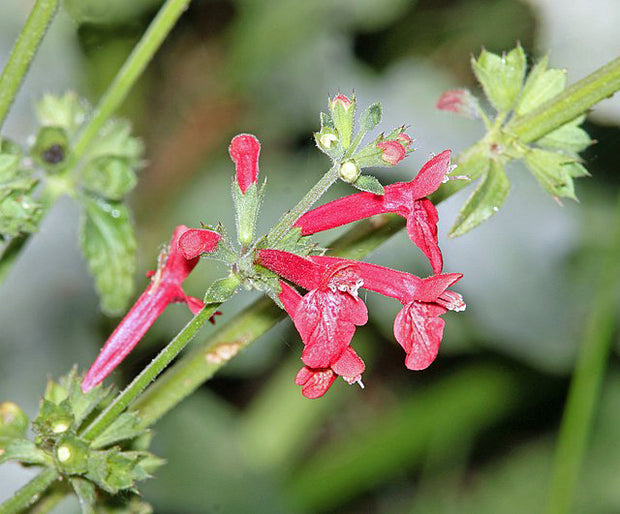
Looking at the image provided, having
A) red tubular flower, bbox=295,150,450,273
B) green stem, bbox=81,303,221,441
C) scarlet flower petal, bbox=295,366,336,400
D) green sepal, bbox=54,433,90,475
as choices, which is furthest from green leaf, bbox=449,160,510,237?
green sepal, bbox=54,433,90,475

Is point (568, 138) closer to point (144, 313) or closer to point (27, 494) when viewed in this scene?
point (144, 313)

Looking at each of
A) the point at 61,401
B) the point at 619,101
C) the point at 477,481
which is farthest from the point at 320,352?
the point at 477,481

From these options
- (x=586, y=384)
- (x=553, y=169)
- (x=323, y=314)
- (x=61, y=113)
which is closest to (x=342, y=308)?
(x=323, y=314)

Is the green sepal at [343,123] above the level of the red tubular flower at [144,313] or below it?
above

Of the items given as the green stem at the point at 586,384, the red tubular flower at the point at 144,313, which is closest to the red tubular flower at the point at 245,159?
the red tubular flower at the point at 144,313

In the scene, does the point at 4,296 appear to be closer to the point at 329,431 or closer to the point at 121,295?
the point at 121,295

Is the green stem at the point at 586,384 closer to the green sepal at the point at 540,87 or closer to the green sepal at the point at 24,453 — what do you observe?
the green sepal at the point at 540,87
